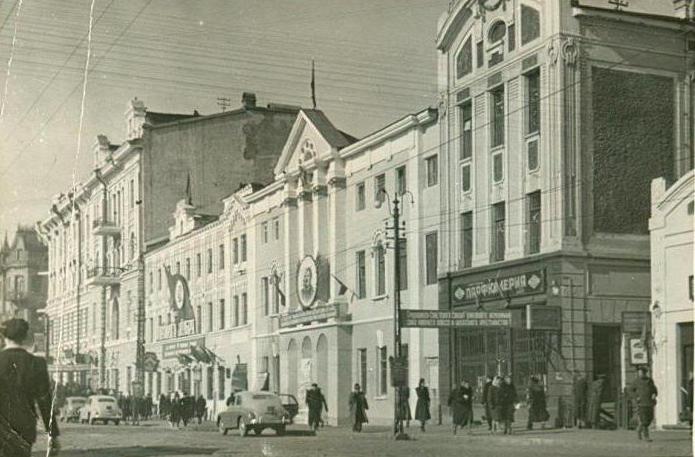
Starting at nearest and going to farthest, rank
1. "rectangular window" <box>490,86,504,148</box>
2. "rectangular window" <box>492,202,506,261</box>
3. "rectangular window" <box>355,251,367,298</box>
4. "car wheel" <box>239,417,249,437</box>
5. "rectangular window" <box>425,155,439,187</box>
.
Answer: "car wheel" <box>239,417,249,437</box>
"rectangular window" <box>490,86,504,148</box>
"rectangular window" <box>492,202,506,261</box>
"rectangular window" <box>355,251,367,298</box>
"rectangular window" <box>425,155,439,187</box>

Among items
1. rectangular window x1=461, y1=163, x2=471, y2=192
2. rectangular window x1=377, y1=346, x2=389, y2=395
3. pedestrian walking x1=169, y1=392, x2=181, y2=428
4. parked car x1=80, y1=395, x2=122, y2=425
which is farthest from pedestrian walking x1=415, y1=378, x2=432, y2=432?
parked car x1=80, y1=395, x2=122, y2=425

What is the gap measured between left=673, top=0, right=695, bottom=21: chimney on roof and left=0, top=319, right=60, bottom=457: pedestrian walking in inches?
1003

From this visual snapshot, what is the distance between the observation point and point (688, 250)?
26.2 m

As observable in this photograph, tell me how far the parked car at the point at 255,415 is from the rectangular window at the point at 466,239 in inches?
280

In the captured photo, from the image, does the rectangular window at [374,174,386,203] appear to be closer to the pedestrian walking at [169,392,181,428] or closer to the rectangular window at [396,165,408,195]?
the rectangular window at [396,165,408,195]

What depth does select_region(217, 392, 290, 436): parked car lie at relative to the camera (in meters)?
30.2

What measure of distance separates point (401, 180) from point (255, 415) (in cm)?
939

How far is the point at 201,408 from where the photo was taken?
34.0 meters

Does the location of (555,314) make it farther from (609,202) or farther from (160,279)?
(160,279)

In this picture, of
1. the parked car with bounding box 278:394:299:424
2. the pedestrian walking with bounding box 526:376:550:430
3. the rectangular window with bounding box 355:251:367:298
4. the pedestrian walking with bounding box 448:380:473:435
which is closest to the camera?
the pedestrian walking with bounding box 526:376:550:430

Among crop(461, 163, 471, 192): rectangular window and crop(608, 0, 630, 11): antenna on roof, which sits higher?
crop(608, 0, 630, 11): antenna on roof

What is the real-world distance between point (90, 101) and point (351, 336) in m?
16.1

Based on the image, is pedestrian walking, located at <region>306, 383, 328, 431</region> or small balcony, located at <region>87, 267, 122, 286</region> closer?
pedestrian walking, located at <region>306, 383, 328, 431</region>

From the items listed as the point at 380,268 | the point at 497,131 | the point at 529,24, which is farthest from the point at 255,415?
the point at 529,24
